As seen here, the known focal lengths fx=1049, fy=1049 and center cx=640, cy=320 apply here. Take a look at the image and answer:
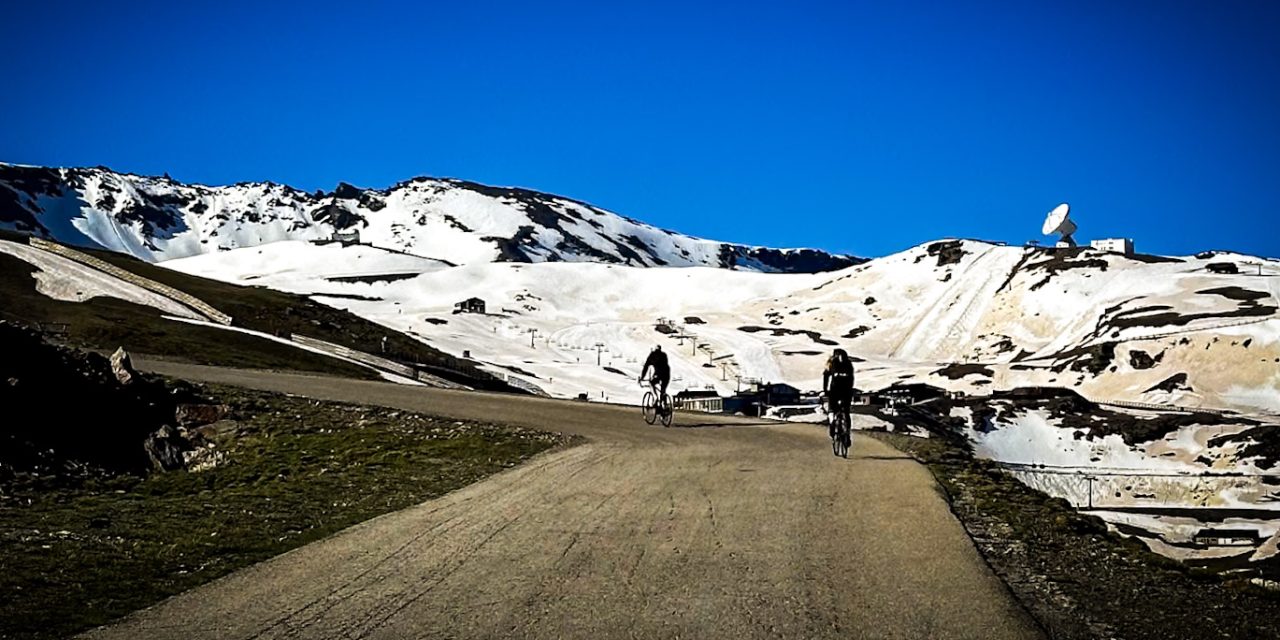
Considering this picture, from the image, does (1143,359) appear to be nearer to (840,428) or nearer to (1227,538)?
(1227,538)

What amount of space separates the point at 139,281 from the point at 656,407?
2641 inches

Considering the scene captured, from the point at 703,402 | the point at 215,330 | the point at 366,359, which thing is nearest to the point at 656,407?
the point at 703,402

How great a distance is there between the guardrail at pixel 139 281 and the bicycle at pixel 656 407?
167ft

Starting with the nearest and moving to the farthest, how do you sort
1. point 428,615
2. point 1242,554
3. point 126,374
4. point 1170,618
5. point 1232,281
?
point 428,615
point 1170,618
point 126,374
point 1242,554
point 1232,281

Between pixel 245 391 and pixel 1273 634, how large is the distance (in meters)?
28.3

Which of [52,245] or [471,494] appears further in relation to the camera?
[52,245]

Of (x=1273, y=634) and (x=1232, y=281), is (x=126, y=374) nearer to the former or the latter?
(x=1273, y=634)

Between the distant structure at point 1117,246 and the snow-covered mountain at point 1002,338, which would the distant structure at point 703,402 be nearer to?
the snow-covered mountain at point 1002,338

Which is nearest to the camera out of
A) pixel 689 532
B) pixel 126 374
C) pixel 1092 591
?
pixel 1092 591

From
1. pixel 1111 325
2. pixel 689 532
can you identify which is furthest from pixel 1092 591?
pixel 1111 325

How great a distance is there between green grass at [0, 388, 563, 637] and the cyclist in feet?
21.7

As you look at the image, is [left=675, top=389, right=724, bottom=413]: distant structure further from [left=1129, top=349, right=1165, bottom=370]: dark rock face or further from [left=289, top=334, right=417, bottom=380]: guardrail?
[left=1129, top=349, right=1165, bottom=370]: dark rock face

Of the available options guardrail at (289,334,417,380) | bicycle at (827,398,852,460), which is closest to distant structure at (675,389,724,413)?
guardrail at (289,334,417,380)

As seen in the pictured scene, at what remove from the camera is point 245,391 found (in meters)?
31.8
